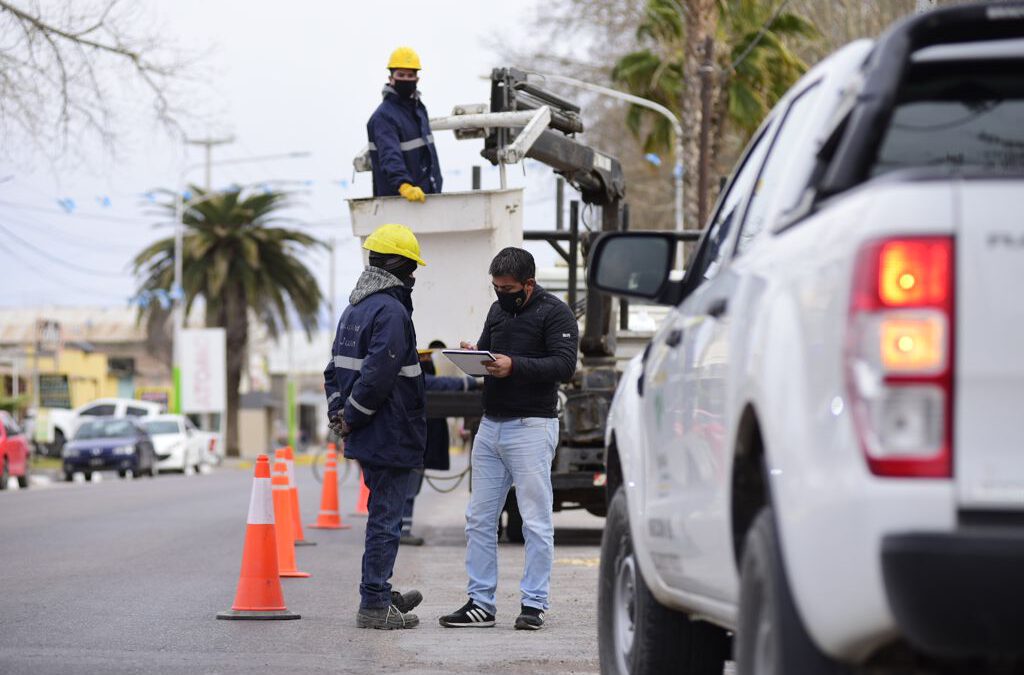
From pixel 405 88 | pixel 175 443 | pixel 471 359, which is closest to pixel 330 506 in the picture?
pixel 405 88

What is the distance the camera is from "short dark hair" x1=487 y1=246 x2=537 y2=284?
9625 mm

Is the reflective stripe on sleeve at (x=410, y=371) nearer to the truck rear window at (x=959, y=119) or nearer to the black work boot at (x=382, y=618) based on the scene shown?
the black work boot at (x=382, y=618)

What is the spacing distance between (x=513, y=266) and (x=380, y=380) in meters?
1.00

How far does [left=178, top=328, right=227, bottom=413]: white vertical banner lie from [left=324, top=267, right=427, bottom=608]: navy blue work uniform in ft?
151

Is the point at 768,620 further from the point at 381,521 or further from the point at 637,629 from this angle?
the point at 381,521

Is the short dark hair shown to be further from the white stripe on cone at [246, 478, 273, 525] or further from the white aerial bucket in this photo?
the white aerial bucket

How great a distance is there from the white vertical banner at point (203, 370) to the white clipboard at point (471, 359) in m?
46.2

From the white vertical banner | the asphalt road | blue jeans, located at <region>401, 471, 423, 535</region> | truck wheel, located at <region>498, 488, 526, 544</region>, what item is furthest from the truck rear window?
the white vertical banner

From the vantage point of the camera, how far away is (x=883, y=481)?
3.24m

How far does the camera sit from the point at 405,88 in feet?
43.4

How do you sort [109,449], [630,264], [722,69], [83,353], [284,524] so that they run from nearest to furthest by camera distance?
1. [630,264]
2. [284,524]
3. [722,69]
4. [109,449]
5. [83,353]

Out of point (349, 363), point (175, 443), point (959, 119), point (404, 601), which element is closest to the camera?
point (959, 119)

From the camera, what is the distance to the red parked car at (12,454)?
105ft

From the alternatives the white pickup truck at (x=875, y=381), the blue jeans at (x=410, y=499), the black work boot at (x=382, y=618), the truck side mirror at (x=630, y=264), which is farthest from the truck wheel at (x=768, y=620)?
the blue jeans at (x=410, y=499)
